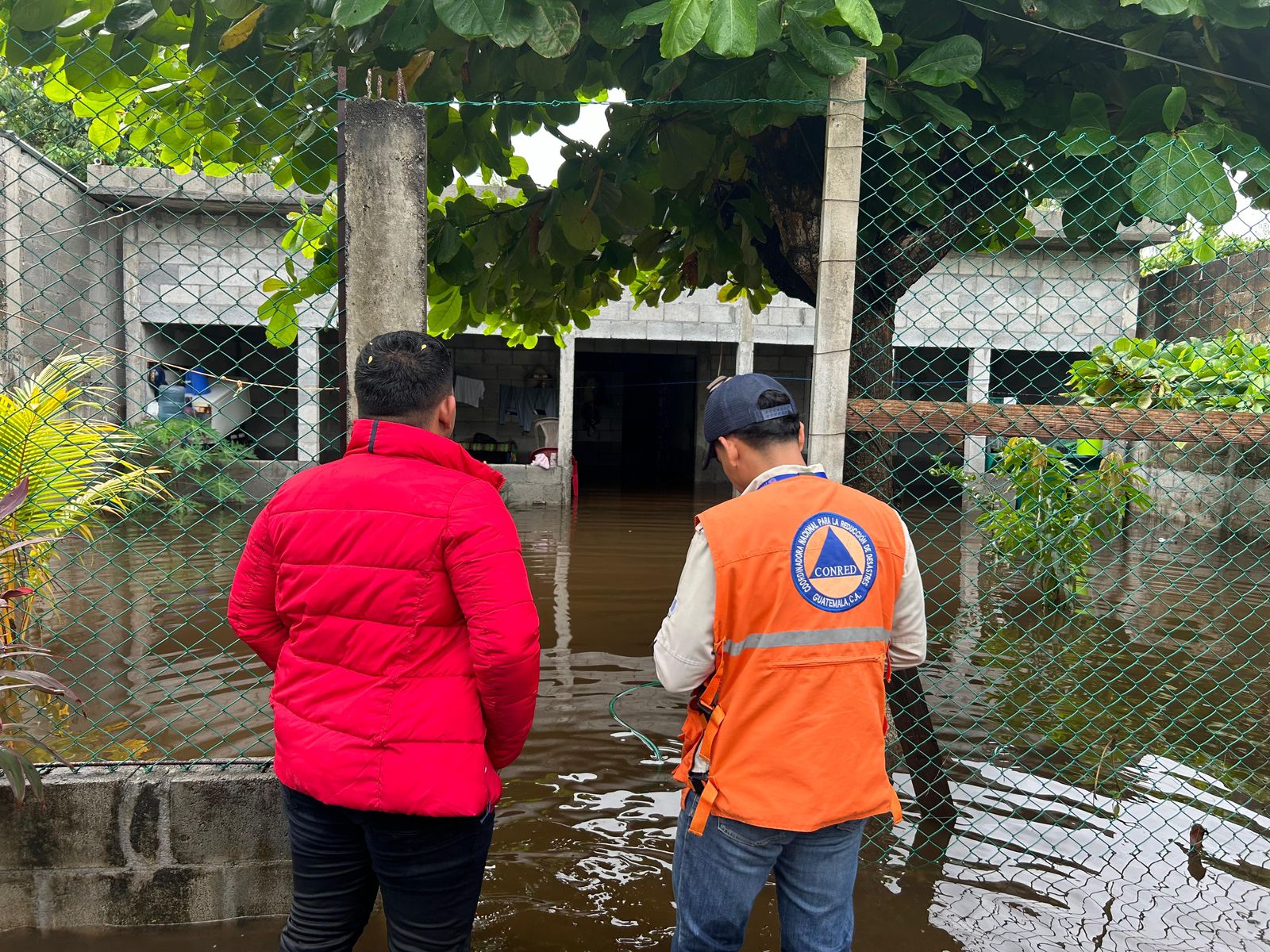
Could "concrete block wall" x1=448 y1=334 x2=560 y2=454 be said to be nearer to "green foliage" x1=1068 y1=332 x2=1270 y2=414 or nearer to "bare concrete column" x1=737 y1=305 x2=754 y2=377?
"bare concrete column" x1=737 y1=305 x2=754 y2=377

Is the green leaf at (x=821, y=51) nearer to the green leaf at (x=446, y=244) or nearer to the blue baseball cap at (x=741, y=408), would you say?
the blue baseball cap at (x=741, y=408)

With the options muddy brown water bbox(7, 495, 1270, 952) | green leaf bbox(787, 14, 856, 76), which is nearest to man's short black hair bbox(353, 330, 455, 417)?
green leaf bbox(787, 14, 856, 76)

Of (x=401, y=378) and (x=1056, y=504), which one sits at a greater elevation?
(x=401, y=378)

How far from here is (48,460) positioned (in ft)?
14.0

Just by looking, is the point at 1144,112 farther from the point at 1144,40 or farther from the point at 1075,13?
the point at 1075,13

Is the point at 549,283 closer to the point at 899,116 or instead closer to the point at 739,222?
the point at 739,222

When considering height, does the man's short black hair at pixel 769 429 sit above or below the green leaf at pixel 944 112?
below

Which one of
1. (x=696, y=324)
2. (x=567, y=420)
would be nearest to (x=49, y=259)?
(x=567, y=420)

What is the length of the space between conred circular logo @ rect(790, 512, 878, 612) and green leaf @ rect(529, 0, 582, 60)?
1724mm

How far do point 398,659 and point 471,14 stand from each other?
6.23ft

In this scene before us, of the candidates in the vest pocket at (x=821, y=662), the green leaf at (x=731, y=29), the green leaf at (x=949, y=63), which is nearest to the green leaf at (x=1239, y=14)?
the green leaf at (x=949, y=63)

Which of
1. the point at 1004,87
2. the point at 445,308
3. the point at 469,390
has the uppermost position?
the point at 1004,87

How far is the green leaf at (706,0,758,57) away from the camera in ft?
8.16

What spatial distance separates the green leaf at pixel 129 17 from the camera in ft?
10.3
